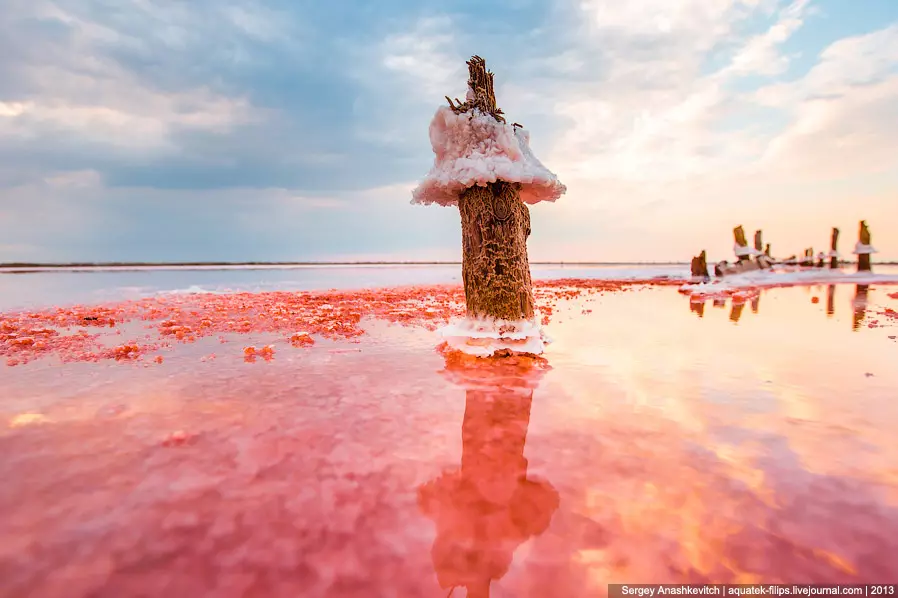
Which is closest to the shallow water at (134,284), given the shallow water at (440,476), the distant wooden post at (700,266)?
the distant wooden post at (700,266)

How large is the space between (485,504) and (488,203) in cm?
437

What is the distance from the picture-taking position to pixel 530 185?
6000mm

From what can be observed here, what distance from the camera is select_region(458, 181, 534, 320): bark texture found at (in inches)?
225

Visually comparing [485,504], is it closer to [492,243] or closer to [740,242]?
[492,243]

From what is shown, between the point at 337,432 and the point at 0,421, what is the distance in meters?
2.81

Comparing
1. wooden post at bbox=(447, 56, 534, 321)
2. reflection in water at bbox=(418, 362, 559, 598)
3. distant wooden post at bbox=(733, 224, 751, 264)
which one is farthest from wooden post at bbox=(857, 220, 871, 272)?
reflection in water at bbox=(418, 362, 559, 598)

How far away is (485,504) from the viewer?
2166mm

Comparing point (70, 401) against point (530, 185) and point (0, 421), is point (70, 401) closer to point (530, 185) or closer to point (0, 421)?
point (0, 421)

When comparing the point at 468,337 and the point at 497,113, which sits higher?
the point at 497,113

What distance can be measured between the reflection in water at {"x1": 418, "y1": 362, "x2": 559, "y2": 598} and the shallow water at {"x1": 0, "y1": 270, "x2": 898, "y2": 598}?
0.01 metres

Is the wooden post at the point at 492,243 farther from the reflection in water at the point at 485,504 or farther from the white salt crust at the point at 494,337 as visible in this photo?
the reflection in water at the point at 485,504

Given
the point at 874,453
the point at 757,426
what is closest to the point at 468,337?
the point at 757,426

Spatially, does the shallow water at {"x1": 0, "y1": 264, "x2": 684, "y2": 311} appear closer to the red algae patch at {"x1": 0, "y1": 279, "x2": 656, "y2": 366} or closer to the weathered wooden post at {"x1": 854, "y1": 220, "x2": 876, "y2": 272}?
the red algae patch at {"x1": 0, "y1": 279, "x2": 656, "y2": 366}

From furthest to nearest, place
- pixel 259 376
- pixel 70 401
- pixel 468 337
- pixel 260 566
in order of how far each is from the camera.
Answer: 1. pixel 468 337
2. pixel 259 376
3. pixel 70 401
4. pixel 260 566
